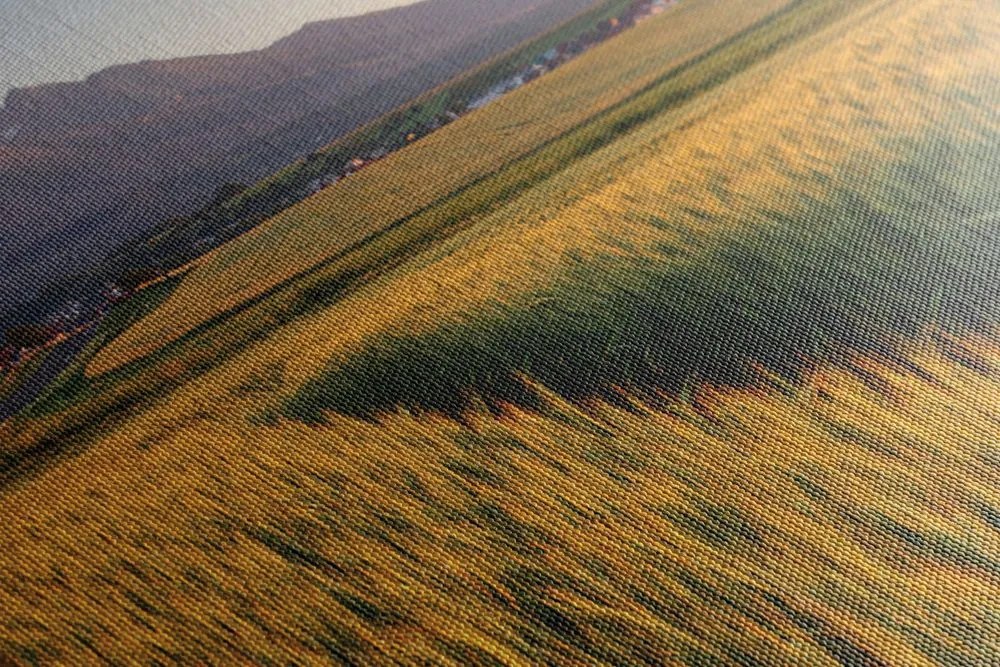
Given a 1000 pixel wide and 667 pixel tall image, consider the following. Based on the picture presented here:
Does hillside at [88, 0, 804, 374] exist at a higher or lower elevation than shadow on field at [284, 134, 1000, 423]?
higher

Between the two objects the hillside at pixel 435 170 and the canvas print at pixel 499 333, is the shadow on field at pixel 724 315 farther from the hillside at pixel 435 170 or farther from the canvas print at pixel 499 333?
the hillside at pixel 435 170

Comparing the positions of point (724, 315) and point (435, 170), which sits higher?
point (435, 170)

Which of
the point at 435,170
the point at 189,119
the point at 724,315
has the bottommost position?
the point at 724,315

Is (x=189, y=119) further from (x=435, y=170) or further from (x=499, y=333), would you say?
(x=499, y=333)

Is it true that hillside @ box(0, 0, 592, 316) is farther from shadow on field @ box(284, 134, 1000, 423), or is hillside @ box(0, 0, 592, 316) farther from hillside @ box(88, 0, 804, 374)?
shadow on field @ box(284, 134, 1000, 423)

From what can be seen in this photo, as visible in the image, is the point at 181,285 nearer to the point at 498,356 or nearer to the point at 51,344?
the point at 51,344

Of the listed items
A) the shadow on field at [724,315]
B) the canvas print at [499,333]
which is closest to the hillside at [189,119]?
the canvas print at [499,333]

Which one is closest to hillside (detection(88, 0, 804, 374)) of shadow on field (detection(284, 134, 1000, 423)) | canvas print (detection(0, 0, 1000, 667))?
canvas print (detection(0, 0, 1000, 667))

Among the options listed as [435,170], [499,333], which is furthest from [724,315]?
[435,170]
